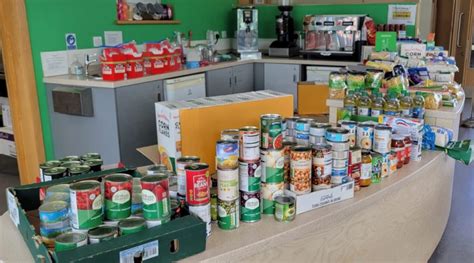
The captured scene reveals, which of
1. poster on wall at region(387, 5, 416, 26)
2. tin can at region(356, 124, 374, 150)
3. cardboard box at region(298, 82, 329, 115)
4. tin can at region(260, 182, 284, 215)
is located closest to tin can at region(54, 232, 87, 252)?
tin can at region(260, 182, 284, 215)

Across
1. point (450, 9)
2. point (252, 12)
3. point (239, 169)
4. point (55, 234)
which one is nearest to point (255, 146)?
point (239, 169)

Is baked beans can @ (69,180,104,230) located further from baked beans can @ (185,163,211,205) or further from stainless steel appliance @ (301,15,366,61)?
stainless steel appliance @ (301,15,366,61)

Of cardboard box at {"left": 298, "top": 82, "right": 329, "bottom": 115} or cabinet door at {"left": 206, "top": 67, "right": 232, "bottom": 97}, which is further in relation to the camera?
cabinet door at {"left": 206, "top": 67, "right": 232, "bottom": 97}

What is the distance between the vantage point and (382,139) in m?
1.61

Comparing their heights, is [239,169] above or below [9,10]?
below

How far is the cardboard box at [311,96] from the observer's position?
3981 millimetres

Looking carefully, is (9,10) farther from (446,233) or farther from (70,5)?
(446,233)

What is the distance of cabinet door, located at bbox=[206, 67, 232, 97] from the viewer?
4.27 metres

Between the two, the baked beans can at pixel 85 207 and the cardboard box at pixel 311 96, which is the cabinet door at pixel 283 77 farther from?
the baked beans can at pixel 85 207

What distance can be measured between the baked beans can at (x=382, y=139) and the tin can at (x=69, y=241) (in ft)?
3.48

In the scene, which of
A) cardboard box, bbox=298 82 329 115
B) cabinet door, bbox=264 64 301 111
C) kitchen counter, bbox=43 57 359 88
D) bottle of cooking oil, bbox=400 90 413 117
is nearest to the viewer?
bottle of cooking oil, bbox=400 90 413 117

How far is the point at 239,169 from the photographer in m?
1.26

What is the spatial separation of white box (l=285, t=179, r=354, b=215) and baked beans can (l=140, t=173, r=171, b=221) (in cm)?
43

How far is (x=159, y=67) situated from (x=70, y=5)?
87cm
